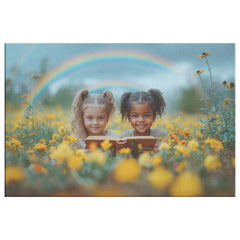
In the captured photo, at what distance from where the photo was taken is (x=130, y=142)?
3957mm

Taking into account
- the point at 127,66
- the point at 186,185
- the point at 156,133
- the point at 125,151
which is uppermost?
the point at 127,66

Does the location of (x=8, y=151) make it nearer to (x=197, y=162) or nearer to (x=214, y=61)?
(x=197, y=162)

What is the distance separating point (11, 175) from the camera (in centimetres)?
379

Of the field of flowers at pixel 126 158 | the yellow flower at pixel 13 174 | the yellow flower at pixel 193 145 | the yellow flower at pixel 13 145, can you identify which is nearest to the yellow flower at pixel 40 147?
the field of flowers at pixel 126 158

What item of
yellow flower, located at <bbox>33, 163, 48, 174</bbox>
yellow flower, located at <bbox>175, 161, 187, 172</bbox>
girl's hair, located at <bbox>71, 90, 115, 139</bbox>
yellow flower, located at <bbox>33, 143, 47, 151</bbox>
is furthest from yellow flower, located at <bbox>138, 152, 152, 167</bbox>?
yellow flower, located at <bbox>33, 143, 47, 151</bbox>

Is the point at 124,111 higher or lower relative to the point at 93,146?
higher

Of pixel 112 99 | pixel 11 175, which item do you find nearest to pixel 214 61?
pixel 112 99

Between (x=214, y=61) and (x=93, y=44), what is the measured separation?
5.91 feet

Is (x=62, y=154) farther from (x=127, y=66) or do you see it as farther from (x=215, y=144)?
(x=215, y=144)

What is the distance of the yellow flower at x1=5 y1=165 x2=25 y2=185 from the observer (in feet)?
12.1

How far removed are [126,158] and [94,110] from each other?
87 centimetres

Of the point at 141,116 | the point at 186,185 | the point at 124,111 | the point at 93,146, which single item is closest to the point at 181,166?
the point at 186,185

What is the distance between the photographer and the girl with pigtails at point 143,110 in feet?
13.3

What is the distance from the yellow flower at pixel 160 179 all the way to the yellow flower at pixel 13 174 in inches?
66.8
